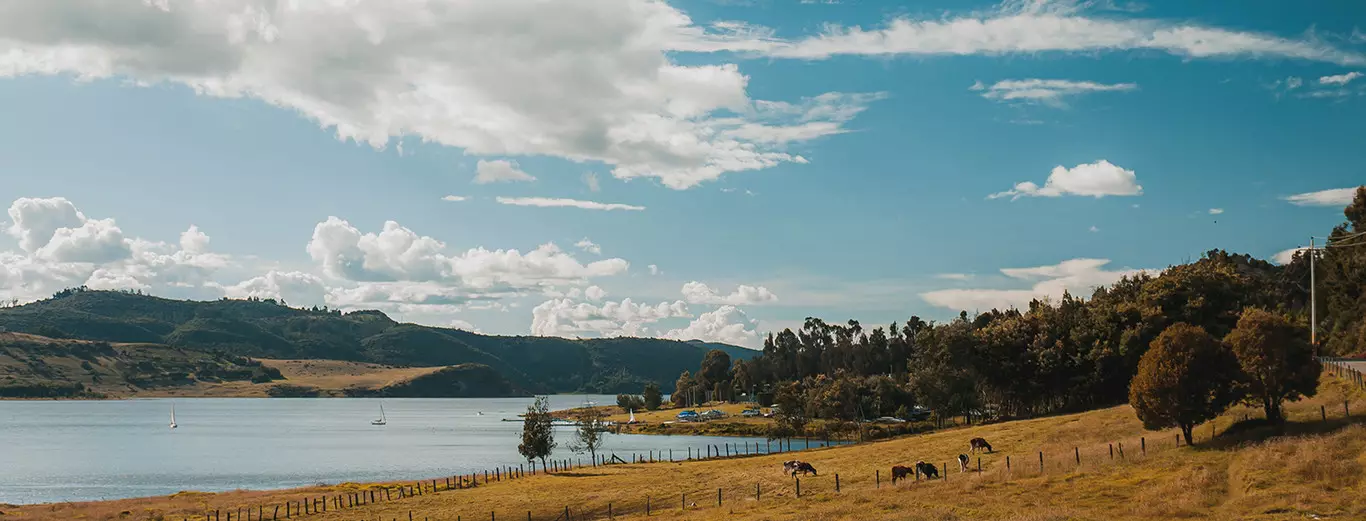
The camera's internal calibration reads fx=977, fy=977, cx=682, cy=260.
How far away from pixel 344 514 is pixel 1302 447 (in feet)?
216

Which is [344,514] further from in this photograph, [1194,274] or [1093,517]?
[1194,274]

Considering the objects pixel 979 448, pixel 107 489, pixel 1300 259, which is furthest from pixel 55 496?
pixel 1300 259

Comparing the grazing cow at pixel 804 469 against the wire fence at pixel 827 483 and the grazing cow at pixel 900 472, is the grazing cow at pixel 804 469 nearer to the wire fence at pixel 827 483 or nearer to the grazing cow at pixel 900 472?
the wire fence at pixel 827 483

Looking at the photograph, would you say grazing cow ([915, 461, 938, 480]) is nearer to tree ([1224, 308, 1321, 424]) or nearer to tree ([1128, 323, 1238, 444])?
tree ([1128, 323, 1238, 444])

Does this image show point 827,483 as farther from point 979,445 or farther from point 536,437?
point 536,437

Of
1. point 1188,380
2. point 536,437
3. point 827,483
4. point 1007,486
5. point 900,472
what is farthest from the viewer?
point 536,437

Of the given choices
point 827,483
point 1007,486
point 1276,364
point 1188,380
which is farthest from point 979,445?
point 1276,364

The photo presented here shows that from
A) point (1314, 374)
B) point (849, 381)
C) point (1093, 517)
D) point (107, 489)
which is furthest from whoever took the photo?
point (849, 381)

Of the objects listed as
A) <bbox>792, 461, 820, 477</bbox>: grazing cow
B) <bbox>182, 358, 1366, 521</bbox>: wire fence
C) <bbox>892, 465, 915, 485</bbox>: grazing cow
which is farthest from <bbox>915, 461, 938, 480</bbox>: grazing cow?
<bbox>792, 461, 820, 477</bbox>: grazing cow

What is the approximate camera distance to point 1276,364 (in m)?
65.1

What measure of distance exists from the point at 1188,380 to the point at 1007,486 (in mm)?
15840

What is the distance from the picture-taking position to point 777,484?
74.1 meters

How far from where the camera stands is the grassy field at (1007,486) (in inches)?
1960

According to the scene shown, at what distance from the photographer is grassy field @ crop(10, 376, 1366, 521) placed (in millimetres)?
49781
